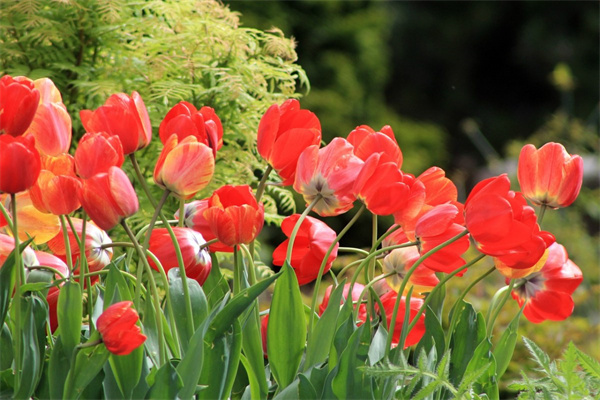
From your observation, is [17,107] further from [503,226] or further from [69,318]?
[503,226]

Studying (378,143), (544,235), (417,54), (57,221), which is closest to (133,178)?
(57,221)

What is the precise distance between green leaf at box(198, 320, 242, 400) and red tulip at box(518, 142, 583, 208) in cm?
45

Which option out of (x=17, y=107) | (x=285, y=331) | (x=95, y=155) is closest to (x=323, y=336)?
(x=285, y=331)

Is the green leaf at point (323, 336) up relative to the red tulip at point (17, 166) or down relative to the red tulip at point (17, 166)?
down

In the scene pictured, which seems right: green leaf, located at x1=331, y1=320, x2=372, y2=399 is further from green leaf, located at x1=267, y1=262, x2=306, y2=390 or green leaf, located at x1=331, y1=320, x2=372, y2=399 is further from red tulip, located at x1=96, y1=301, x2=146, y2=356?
red tulip, located at x1=96, y1=301, x2=146, y2=356

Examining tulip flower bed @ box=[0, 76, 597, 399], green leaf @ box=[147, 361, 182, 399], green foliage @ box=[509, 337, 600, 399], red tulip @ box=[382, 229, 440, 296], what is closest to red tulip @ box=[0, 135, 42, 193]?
tulip flower bed @ box=[0, 76, 597, 399]

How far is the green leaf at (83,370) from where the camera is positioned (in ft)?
3.05

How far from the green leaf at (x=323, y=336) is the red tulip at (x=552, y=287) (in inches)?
13.1

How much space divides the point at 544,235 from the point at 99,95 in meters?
1.25

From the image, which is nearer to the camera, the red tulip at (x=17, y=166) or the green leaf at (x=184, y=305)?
the red tulip at (x=17, y=166)

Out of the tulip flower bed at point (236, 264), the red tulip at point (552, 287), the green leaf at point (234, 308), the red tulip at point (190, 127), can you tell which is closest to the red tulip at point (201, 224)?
the tulip flower bed at point (236, 264)

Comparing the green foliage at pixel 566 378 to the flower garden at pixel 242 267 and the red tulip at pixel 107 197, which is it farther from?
the red tulip at pixel 107 197

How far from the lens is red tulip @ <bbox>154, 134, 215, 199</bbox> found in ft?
3.26

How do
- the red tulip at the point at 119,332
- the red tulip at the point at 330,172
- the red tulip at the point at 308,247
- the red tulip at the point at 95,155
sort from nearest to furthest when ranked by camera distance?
the red tulip at the point at 119,332 < the red tulip at the point at 95,155 < the red tulip at the point at 330,172 < the red tulip at the point at 308,247
